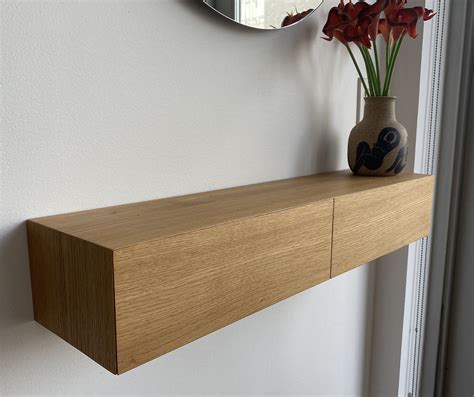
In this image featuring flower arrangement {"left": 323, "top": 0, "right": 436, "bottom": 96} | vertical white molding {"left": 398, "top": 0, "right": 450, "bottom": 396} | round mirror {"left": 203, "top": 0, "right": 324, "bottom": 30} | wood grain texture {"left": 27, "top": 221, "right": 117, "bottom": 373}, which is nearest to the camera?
wood grain texture {"left": 27, "top": 221, "right": 117, "bottom": 373}

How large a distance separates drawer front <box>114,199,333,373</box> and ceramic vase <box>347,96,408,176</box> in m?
0.32

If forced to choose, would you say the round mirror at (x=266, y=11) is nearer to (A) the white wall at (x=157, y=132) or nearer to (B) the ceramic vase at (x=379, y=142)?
(A) the white wall at (x=157, y=132)

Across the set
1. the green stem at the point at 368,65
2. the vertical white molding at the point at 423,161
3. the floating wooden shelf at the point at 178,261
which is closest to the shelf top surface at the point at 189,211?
the floating wooden shelf at the point at 178,261

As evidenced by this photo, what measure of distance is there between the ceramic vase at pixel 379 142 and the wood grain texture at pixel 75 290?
0.76 metres

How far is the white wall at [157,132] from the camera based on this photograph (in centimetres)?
65

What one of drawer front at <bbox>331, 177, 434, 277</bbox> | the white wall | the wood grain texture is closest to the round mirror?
the white wall

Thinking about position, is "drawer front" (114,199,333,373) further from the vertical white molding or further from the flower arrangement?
the vertical white molding

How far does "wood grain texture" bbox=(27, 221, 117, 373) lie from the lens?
53 centimetres

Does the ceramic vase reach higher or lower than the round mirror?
lower

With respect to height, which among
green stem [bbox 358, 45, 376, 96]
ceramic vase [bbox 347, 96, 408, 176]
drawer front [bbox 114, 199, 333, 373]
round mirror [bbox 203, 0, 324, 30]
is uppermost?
round mirror [bbox 203, 0, 324, 30]

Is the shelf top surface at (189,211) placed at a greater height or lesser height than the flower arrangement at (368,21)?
lesser

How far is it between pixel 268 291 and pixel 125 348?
10.8 inches

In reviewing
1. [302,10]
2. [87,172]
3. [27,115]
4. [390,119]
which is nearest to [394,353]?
[390,119]

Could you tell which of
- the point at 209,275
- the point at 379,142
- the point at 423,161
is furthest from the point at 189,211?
the point at 423,161
